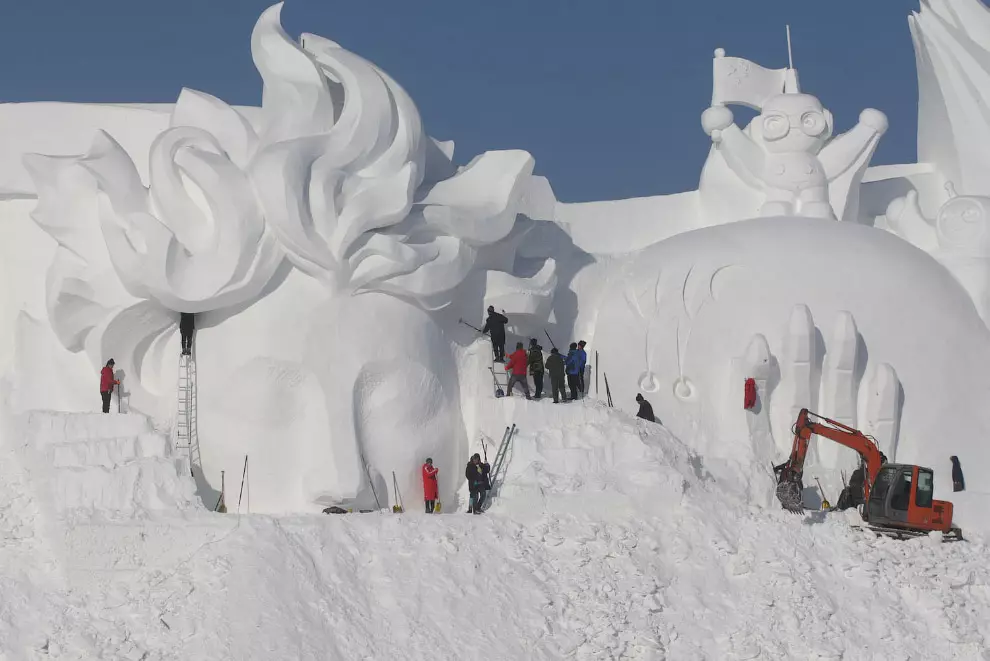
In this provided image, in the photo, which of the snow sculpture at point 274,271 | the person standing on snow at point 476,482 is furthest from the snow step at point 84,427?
the person standing on snow at point 476,482

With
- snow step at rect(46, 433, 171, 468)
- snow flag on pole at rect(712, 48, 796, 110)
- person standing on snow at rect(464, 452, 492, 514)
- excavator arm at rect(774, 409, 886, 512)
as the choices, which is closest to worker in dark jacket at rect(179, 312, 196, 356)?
snow step at rect(46, 433, 171, 468)

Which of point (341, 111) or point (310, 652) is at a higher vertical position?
point (341, 111)

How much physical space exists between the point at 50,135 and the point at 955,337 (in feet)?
52.4

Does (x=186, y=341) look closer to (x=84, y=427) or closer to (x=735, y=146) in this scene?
(x=84, y=427)

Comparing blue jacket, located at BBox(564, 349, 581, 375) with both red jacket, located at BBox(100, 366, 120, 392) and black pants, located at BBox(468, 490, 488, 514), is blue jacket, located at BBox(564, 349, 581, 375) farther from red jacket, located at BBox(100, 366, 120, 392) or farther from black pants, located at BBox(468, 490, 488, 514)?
red jacket, located at BBox(100, 366, 120, 392)

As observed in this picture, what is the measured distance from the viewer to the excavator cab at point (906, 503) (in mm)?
28031

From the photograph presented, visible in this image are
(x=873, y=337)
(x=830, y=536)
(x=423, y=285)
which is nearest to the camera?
(x=830, y=536)

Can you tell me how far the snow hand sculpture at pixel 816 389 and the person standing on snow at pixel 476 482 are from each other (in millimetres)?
5374

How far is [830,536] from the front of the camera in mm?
27703

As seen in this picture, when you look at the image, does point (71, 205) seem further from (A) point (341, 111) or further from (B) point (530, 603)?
(B) point (530, 603)

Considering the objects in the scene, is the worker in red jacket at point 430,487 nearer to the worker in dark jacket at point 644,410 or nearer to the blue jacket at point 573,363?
the blue jacket at point 573,363

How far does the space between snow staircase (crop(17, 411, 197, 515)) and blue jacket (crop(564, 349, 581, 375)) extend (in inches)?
268

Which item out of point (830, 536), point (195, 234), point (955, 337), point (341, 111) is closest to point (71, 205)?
point (195, 234)

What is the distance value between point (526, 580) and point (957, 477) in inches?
375
